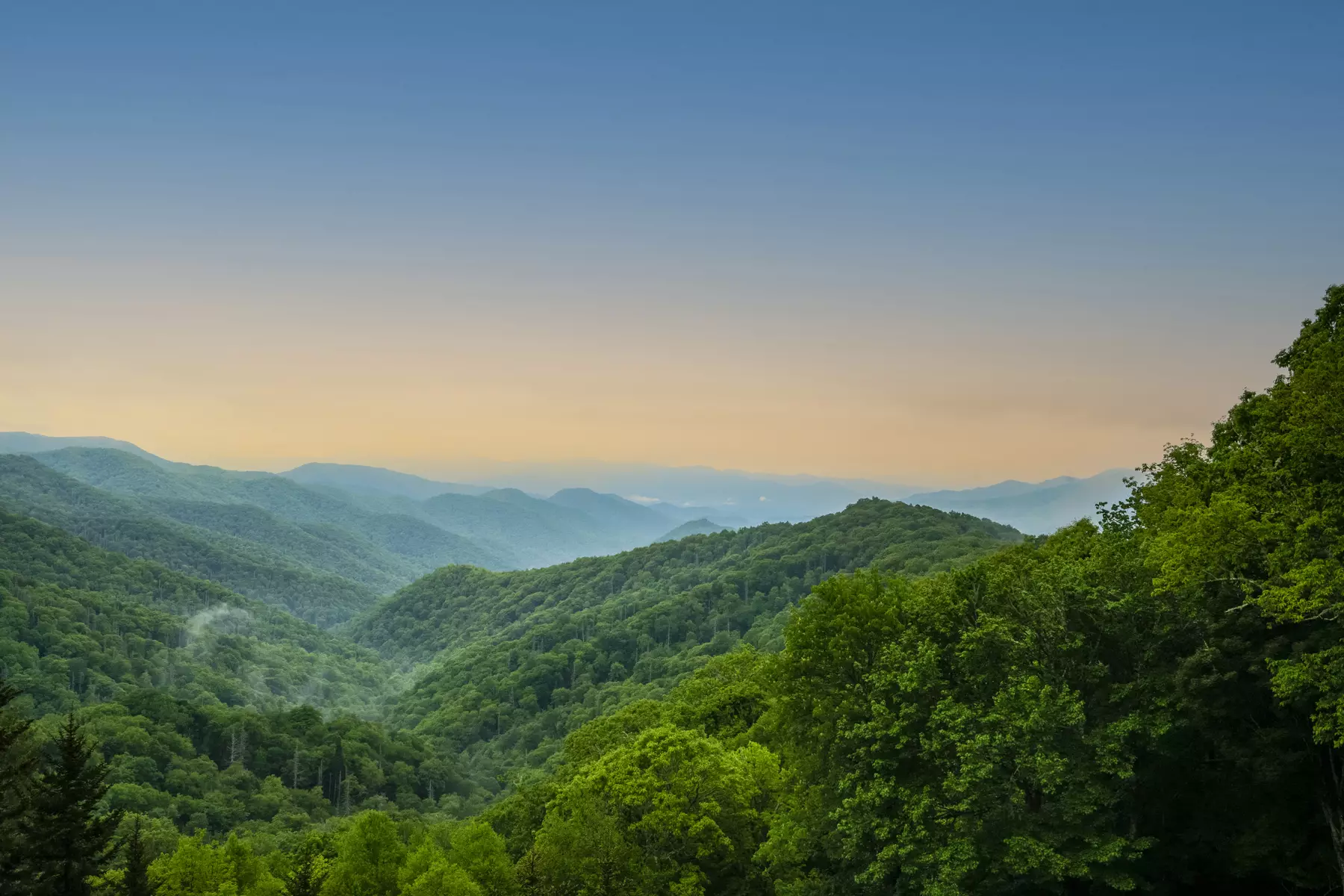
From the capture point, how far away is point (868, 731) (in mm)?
25250

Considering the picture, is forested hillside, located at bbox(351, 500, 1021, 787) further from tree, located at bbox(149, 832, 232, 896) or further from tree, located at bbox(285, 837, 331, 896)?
tree, located at bbox(149, 832, 232, 896)

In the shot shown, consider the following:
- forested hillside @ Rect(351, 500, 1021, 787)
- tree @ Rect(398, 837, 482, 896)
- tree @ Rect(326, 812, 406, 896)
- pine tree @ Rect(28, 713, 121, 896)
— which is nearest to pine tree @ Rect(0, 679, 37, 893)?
pine tree @ Rect(28, 713, 121, 896)

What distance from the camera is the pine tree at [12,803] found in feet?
81.0

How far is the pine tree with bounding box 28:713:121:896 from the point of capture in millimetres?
26500

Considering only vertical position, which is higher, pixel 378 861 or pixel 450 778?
pixel 378 861

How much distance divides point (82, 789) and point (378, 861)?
14.8 meters

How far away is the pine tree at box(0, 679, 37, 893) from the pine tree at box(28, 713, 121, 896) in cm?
50

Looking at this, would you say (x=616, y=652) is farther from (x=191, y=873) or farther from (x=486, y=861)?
(x=486, y=861)

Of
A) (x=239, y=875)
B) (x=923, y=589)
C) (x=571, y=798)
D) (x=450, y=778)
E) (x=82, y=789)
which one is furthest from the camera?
(x=450, y=778)

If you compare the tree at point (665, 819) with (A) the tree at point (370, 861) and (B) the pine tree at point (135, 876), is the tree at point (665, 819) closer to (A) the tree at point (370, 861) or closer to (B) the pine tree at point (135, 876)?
(A) the tree at point (370, 861)

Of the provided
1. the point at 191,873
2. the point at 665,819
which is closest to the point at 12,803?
the point at 191,873

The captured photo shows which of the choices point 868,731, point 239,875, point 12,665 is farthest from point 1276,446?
point 12,665

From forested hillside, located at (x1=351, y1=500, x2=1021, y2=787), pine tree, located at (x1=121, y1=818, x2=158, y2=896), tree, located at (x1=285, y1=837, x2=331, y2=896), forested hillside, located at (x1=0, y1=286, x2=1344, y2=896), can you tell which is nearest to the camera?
forested hillside, located at (x1=0, y1=286, x2=1344, y2=896)

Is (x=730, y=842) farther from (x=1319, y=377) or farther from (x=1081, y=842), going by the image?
(x=1319, y=377)
